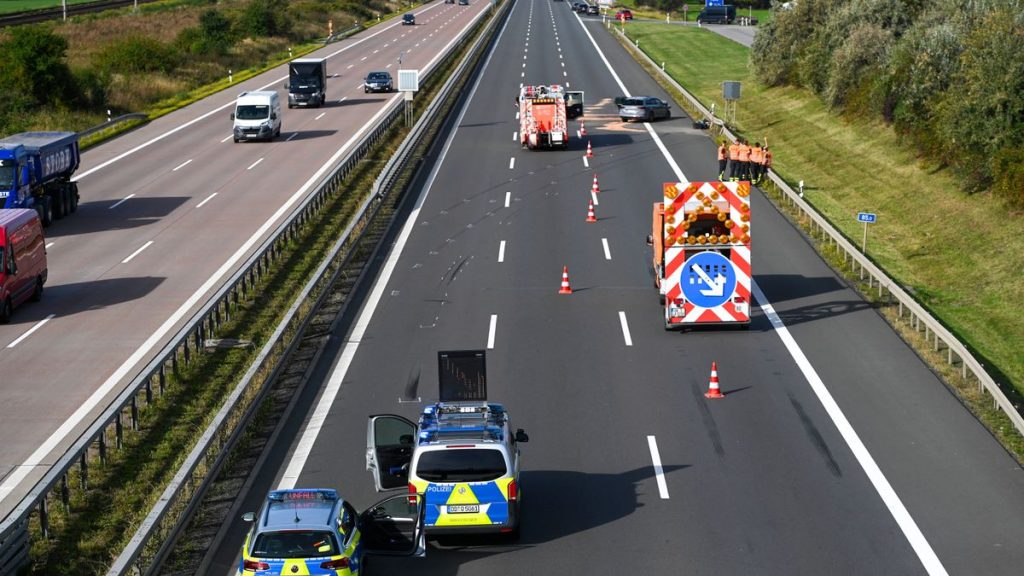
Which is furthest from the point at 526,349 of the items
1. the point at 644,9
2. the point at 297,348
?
the point at 644,9

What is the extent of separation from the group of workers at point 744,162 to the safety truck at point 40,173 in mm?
22510

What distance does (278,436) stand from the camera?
22312 mm

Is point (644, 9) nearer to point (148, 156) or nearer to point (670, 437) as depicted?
point (148, 156)

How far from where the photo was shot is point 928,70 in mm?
50406

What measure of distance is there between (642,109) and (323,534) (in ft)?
168

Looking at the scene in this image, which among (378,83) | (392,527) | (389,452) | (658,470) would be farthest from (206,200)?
(378,83)

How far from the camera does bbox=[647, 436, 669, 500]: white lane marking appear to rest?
782 inches

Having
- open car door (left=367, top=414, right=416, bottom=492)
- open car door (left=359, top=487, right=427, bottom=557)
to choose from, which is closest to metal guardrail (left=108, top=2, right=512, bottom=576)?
open car door (left=367, top=414, right=416, bottom=492)

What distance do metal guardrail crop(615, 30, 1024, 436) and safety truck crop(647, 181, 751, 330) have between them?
148 inches

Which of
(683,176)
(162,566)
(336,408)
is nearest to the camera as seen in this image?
(162,566)

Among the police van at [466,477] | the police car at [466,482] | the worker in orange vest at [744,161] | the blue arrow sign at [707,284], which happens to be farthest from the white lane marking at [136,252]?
the police car at [466,482]

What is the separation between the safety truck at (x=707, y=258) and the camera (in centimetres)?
2877

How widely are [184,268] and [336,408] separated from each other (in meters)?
13.6

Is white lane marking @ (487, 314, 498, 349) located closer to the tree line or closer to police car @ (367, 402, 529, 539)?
police car @ (367, 402, 529, 539)
